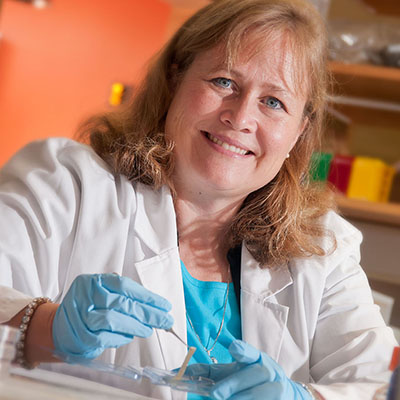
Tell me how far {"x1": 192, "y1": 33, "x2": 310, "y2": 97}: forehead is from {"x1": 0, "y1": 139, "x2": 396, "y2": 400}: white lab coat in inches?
12.5

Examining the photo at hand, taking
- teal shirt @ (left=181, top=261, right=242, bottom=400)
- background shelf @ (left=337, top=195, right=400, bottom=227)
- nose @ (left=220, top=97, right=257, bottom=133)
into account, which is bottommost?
background shelf @ (left=337, top=195, right=400, bottom=227)

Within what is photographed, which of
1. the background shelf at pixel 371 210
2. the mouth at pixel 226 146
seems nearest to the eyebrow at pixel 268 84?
the mouth at pixel 226 146

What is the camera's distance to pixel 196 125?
4.72 feet

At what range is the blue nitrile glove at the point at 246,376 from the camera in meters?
0.96

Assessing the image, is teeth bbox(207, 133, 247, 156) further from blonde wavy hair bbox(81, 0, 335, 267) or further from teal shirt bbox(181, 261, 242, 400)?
teal shirt bbox(181, 261, 242, 400)

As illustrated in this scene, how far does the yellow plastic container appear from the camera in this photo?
281 centimetres

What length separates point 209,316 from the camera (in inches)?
55.1

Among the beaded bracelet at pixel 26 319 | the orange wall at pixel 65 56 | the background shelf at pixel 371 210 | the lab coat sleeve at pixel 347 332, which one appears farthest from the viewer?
the orange wall at pixel 65 56

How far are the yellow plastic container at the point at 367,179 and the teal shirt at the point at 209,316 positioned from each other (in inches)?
58.7

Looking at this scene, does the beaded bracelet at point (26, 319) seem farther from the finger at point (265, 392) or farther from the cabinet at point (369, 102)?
the cabinet at point (369, 102)

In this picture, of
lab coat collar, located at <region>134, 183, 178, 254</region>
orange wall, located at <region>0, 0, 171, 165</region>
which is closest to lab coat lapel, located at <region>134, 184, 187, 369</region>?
lab coat collar, located at <region>134, 183, 178, 254</region>

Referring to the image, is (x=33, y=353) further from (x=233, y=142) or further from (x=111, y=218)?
(x=233, y=142)

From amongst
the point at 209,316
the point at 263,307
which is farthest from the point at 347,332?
the point at 209,316

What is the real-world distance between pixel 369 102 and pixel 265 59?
181 centimetres
